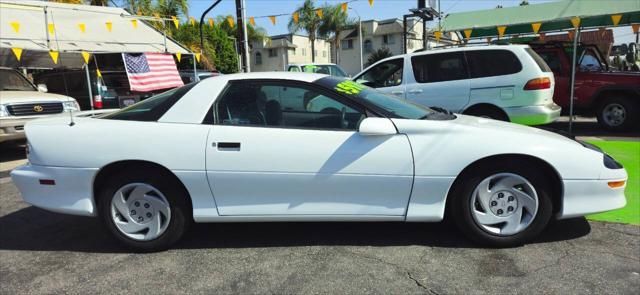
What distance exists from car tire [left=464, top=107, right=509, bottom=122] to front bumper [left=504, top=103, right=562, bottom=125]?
14cm

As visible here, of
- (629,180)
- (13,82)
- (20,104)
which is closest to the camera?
(629,180)

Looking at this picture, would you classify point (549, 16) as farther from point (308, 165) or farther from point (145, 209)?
point (145, 209)

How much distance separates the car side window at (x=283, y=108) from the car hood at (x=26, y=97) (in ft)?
19.9

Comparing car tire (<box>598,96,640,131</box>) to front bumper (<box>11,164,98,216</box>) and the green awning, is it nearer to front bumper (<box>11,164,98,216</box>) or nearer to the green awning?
the green awning

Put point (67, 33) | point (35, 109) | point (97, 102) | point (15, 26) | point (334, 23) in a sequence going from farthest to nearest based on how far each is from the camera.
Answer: point (334, 23), point (67, 33), point (97, 102), point (15, 26), point (35, 109)

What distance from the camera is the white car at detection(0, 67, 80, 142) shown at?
24.7 ft

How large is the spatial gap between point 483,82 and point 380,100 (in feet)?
13.8

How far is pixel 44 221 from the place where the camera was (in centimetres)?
445

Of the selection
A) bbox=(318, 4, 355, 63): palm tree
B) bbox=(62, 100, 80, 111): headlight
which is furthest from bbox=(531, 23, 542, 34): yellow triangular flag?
bbox=(318, 4, 355, 63): palm tree

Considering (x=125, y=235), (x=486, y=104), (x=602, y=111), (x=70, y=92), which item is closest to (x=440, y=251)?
(x=125, y=235)

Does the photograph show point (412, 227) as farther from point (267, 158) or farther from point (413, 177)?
point (267, 158)

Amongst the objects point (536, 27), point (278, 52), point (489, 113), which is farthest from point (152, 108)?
point (278, 52)

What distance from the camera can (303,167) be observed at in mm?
3266

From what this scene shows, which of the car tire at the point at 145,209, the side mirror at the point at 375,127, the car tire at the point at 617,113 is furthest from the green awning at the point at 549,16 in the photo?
the car tire at the point at 145,209
